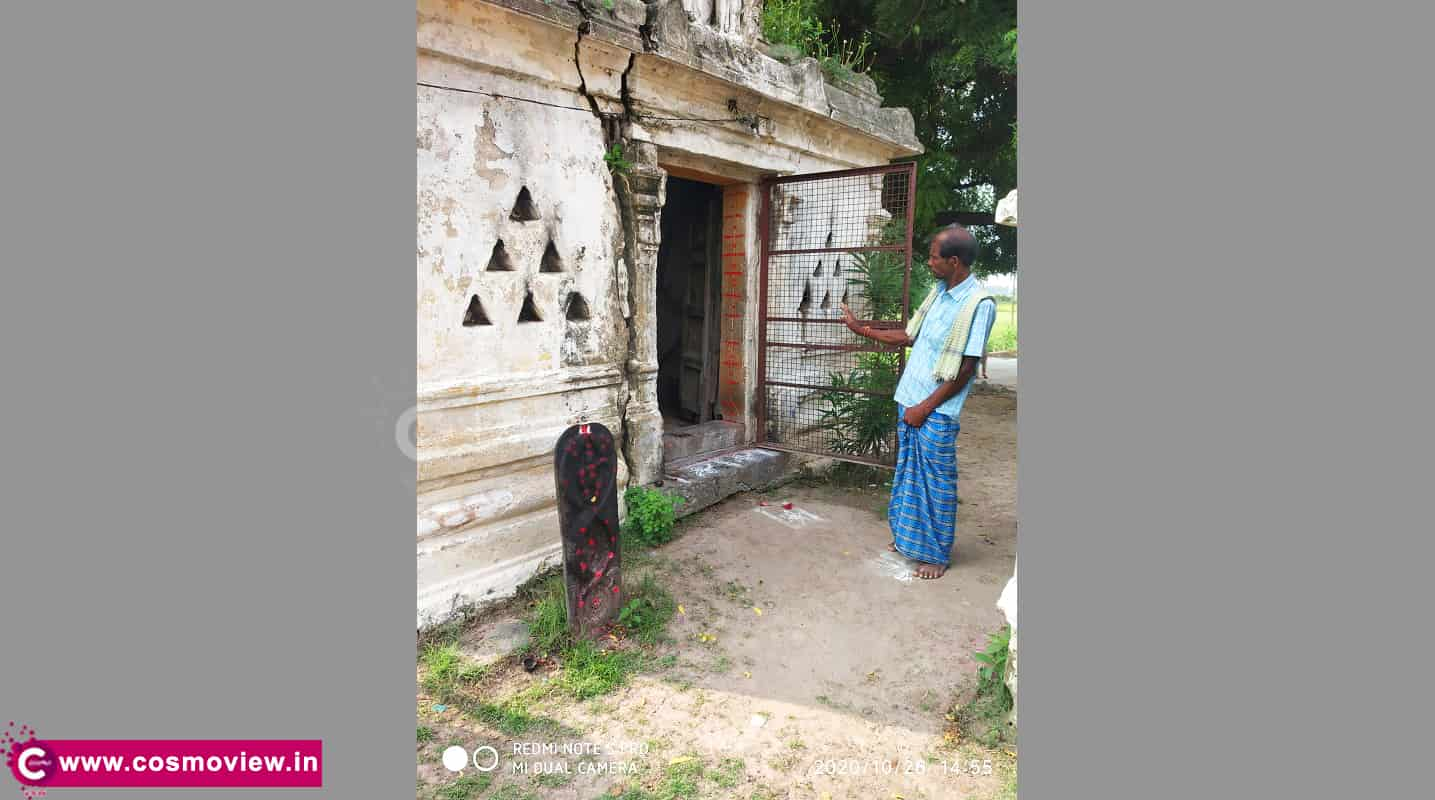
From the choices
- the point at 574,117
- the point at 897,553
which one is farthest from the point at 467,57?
the point at 897,553

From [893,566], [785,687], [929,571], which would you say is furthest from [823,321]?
[785,687]

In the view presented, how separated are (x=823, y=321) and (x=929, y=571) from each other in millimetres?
1918

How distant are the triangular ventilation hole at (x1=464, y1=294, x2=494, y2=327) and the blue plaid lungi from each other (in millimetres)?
2082

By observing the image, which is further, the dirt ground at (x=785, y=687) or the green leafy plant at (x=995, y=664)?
the green leafy plant at (x=995, y=664)

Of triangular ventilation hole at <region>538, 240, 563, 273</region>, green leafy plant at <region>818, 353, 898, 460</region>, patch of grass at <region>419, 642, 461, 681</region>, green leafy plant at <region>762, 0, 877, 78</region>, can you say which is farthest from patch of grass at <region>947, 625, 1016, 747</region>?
green leafy plant at <region>762, 0, 877, 78</region>

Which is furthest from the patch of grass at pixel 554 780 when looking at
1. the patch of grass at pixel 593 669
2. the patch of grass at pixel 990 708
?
the patch of grass at pixel 990 708

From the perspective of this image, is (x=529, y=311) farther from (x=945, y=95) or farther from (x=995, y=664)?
(x=945, y=95)

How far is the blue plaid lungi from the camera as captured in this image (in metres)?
3.73

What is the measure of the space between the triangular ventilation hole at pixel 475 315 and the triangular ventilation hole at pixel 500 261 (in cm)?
17

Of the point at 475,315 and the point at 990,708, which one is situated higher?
the point at 475,315

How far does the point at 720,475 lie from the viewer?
4.77 meters

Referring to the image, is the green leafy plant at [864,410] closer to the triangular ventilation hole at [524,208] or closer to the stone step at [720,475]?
the stone step at [720,475]

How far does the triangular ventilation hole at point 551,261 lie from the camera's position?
3703mm

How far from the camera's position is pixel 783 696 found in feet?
9.21
